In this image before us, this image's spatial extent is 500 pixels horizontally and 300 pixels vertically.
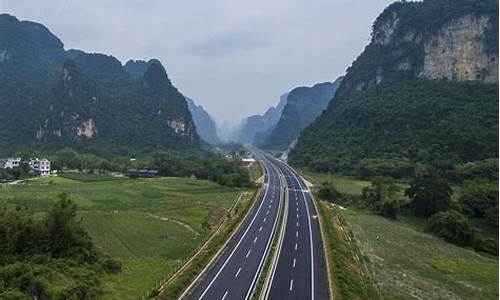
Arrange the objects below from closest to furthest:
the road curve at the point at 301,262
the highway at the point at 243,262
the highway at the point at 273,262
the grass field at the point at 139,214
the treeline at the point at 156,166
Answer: the highway at the point at 243,262 < the highway at the point at 273,262 < the road curve at the point at 301,262 < the grass field at the point at 139,214 < the treeline at the point at 156,166

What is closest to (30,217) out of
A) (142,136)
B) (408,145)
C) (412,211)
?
(412,211)

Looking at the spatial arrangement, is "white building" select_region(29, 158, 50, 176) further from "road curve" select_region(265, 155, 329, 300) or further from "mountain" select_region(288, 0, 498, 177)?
"road curve" select_region(265, 155, 329, 300)

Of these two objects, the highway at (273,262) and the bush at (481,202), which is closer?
the highway at (273,262)

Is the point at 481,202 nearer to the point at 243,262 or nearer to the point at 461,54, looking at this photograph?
the point at 243,262

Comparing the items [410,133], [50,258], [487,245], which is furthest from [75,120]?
[487,245]

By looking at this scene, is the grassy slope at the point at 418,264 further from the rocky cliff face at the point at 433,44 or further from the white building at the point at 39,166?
the rocky cliff face at the point at 433,44

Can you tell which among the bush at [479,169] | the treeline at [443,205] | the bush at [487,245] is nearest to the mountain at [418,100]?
the bush at [479,169]
